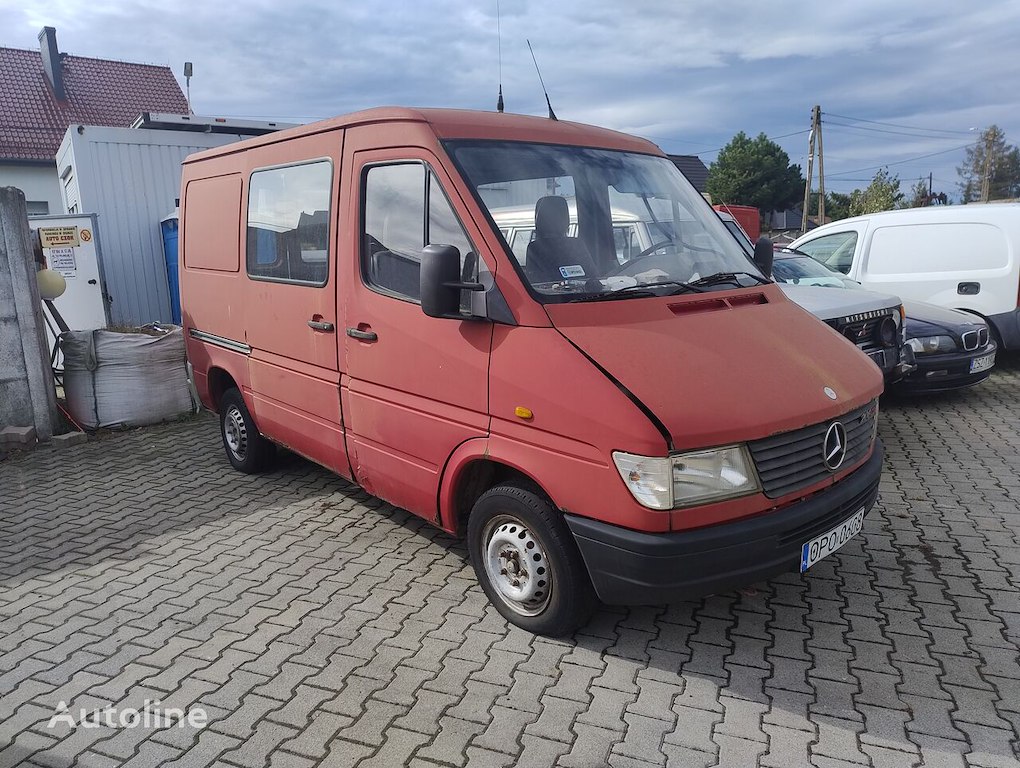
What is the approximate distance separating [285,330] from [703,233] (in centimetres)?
261

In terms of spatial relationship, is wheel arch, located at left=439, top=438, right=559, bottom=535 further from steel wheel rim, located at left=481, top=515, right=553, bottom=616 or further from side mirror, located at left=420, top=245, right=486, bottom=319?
side mirror, located at left=420, top=245, right=486, bottom=319

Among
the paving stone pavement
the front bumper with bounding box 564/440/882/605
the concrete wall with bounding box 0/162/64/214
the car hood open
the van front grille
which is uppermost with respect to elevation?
the concrete wall with bounding box 0/162/64/214

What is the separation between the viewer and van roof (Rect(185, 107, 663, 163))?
12.2 feet

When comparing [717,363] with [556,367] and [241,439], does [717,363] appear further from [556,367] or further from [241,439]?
[241,439]

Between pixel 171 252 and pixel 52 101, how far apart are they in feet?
71.9

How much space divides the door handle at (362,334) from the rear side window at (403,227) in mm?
236

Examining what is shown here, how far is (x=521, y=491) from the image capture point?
3311 millimetres

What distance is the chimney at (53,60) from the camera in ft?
89.5

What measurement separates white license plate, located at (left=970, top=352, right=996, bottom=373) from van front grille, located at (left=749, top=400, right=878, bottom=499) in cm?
488

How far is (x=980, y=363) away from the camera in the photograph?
7.35 metres

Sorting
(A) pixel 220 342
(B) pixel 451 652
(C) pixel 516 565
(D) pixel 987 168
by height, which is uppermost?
(D) pixel 987 168

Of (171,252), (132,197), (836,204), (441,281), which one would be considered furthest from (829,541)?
(836,204)

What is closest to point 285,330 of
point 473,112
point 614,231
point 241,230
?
point 241,230

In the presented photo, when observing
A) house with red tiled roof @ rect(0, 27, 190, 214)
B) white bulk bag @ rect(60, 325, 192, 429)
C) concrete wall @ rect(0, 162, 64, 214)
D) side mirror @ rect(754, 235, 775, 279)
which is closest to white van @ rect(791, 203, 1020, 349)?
side mirror @ rect(754, 235, 775, 279)
